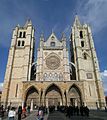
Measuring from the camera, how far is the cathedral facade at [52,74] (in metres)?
25.6

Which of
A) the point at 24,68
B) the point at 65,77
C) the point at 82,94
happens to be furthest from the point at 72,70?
the point at 24,68

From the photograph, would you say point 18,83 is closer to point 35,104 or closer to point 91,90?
point 35,104

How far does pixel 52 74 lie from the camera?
28.7 metres

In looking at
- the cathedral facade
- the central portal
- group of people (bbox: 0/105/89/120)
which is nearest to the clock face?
the cathedral facade

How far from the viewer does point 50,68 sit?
29250 millimetres

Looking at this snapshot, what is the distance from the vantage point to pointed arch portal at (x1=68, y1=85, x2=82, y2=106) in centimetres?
2577

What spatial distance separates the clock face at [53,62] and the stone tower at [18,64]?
399cm

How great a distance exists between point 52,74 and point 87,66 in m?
8.23

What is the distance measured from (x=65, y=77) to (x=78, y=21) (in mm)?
18802

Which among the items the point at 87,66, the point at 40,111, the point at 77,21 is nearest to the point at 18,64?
the point at 87,66

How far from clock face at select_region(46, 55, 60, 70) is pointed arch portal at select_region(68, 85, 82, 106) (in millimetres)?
5891

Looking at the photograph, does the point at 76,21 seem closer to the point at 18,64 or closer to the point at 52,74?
the point at 52,74

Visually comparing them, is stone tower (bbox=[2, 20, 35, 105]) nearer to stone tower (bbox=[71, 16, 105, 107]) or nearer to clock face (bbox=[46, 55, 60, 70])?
clock face (bbox=[46, 55, 60, 70])

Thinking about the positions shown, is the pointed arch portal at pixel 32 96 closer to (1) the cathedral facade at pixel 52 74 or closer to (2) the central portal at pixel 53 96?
(1) the cathedral facade at pixel 52 74
